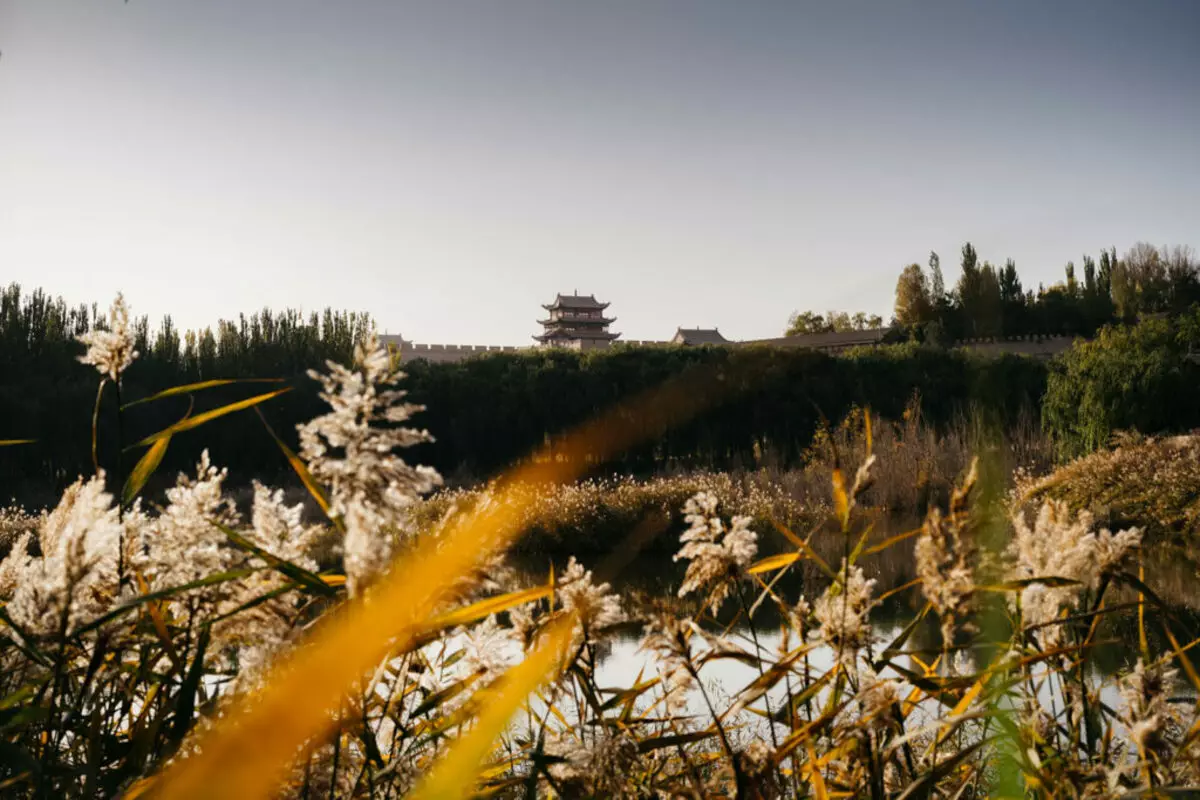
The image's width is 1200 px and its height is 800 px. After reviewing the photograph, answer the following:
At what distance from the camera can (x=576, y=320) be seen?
56688 millimetres

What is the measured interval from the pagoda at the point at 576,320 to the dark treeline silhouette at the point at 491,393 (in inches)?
1433

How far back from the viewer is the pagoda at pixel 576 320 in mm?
56188

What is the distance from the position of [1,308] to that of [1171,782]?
2152 centimetres

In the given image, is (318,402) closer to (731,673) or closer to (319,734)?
Result: (731,673)

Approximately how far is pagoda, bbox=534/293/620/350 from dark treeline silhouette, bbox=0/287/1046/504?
36403mm

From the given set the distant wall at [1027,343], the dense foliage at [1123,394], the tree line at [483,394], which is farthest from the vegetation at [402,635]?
the distant wall at [1027,343]

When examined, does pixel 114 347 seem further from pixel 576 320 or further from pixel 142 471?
pixel 576 320

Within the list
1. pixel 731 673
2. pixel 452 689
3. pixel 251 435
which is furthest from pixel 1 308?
pixel 452 689

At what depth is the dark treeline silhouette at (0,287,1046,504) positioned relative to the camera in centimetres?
1593

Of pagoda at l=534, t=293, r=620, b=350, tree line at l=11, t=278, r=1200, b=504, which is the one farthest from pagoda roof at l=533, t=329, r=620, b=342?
tree line at l=11, t=278, r=1200, b=504

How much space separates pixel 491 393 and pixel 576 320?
38.8m

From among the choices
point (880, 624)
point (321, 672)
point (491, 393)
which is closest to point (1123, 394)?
point (880, 624)

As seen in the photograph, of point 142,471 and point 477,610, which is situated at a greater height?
point 142,471

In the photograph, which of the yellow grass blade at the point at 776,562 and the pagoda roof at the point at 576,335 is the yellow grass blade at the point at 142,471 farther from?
the pagoda roof at the point at 576,335
